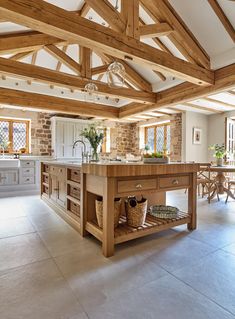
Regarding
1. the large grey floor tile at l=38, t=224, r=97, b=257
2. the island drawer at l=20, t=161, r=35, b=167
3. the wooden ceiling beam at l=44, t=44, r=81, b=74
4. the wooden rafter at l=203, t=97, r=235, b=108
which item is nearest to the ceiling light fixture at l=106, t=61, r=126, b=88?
the wooden ceiling beam at l=44, t=44, r=81, b=74

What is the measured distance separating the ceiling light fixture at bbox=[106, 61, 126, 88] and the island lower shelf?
191 centimetres

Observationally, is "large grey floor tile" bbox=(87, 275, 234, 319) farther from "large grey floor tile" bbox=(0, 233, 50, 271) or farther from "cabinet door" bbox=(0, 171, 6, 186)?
"cabinet door" bbox=(0, 171, 6, 186)

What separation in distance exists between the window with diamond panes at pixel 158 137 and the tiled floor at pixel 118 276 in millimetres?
4920

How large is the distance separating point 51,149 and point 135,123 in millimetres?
3677

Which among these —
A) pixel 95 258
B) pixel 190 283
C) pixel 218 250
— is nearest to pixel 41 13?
pixel 95 258

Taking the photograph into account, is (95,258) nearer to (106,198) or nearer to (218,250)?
(106,198)

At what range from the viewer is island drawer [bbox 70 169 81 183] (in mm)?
2625

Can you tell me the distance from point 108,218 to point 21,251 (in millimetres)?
992

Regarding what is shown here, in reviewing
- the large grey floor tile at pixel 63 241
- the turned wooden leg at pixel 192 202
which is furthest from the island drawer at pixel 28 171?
the turned wooden leg at pixel 192 202

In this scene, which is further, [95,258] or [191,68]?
[191,68]

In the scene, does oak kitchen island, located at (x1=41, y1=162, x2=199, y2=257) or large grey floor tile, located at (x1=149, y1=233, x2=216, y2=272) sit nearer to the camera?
large grey floor tile, located at (x1=149, y1=233, x2=216, y2=272)

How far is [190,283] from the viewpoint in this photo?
1524 mm

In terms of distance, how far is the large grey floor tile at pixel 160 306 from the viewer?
1.21 meters

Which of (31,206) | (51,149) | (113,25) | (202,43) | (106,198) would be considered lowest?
(31,206)
